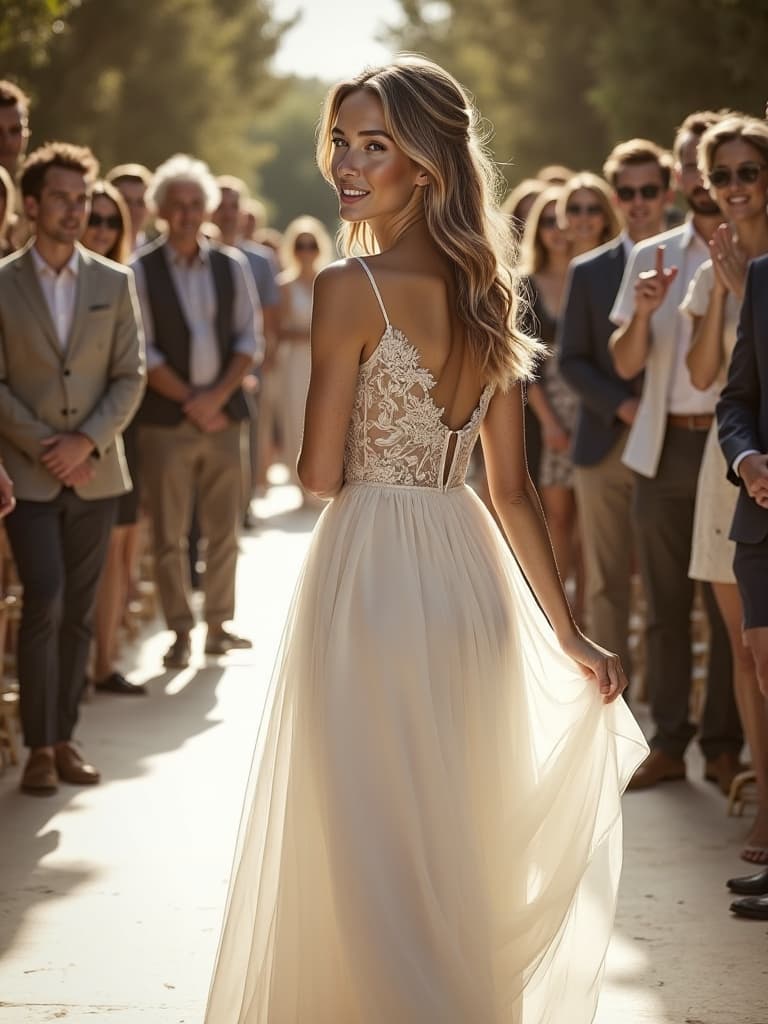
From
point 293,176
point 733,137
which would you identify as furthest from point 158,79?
point 293,176

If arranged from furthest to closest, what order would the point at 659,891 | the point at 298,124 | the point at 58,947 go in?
the point at 298,124, the point at 659,891, the point at 58,947

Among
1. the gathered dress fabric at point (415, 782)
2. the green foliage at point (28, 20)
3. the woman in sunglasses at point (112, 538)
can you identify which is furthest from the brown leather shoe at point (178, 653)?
the gathered dress fabric at point (415, 782)

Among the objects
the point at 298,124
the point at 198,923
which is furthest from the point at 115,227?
the point at 298,124

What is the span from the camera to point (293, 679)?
4.51m

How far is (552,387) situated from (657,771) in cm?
332

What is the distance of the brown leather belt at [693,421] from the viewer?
796 centimetres

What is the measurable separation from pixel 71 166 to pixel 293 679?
417 cm

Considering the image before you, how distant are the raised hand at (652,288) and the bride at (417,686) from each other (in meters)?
3.34

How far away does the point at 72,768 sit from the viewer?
804 centimetres

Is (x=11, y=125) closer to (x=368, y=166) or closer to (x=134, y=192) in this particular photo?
(x=134, y=192)

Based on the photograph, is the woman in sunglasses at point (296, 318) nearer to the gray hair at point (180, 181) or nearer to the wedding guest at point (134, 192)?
the wedding guest at point (134, 192)

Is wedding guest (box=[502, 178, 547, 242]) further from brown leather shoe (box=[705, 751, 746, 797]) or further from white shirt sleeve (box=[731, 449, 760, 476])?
white shirt sleeve (box=[731, 449, 760, 476])

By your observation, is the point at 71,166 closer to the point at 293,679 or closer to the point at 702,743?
the point at 702,743

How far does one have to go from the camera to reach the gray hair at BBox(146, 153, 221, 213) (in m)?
10.9
